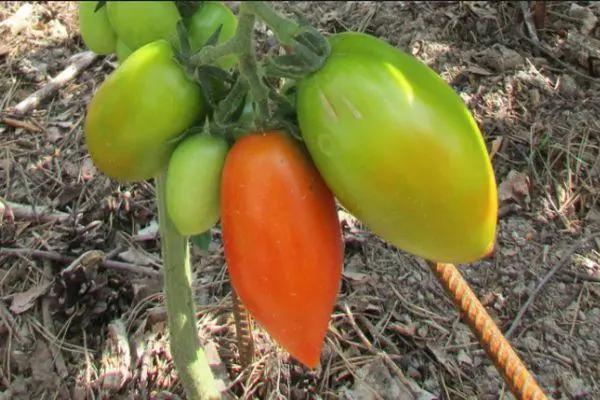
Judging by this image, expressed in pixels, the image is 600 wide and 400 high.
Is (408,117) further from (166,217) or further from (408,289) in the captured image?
(408,289)

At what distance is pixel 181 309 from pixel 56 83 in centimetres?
151

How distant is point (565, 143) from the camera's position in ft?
7.84

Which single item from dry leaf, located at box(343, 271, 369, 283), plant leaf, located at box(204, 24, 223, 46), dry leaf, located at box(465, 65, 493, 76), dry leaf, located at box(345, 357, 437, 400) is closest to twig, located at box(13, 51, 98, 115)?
dry leaf, located at box(343, 271, 369, 283)

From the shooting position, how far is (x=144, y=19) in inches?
37.9

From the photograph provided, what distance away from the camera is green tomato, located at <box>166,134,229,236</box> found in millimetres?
890

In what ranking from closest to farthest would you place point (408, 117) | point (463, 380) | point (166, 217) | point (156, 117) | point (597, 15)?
point (408, 117) < point (156, 117) < point (166, 217) < point (463, 380) < point (597, 15)

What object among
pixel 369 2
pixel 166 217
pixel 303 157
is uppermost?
pixel 303 157

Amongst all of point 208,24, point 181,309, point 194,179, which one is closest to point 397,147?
point 194,179

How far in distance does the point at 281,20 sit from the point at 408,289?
4.50 feet

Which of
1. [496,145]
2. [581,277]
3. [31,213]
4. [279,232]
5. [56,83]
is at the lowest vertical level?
[581,277]

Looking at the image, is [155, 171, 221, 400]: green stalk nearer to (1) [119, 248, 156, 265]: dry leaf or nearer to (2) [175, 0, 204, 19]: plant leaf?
(2) [175, 0, 204, 19]: plant leaf

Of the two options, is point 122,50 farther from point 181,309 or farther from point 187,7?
point 181,309

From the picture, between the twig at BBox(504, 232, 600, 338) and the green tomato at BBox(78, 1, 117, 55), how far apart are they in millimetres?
1355

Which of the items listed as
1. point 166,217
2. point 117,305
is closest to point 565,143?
point 117,305
